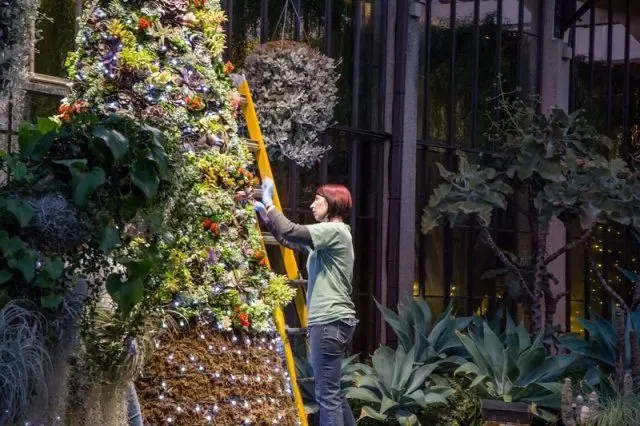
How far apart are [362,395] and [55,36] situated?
3795 mm

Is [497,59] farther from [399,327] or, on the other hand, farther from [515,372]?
[515,372]

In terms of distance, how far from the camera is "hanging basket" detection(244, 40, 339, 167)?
8.95m

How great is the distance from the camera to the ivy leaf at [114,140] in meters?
5.18

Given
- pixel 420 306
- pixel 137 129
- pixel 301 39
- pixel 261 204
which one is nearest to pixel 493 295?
pixel 420 306

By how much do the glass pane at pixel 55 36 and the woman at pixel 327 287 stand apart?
2.27 metres

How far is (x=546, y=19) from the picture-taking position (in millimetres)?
15266

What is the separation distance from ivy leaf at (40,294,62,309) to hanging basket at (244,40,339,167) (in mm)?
4050

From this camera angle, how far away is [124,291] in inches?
205

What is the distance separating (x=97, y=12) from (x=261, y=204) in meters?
1.55

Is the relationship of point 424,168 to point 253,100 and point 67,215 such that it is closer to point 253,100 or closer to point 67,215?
point 253,100

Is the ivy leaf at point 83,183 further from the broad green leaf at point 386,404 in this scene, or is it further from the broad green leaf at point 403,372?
the broad green leaf at point 403,372

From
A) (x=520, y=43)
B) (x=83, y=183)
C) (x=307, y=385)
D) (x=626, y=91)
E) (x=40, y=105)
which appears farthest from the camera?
(x=626, y=91)

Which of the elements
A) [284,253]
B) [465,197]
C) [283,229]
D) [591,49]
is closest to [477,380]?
[465,197]

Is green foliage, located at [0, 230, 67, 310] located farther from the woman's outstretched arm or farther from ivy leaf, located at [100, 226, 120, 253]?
the woman's outstretched arm
